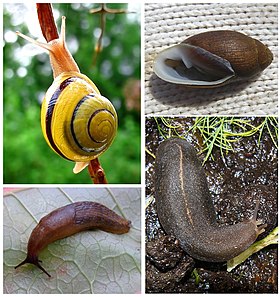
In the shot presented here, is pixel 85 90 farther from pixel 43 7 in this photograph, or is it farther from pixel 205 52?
pixel 205 52

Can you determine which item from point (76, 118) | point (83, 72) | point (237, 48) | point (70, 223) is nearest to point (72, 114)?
point (76, 118)

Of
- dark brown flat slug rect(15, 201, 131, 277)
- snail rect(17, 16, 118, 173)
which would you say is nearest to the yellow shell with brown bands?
snail rect(17, 16, 118, 173)

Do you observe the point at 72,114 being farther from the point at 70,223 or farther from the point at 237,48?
the point at 237,48

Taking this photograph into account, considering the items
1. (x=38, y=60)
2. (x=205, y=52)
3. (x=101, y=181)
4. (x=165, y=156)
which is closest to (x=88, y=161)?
(x=101, y=181)

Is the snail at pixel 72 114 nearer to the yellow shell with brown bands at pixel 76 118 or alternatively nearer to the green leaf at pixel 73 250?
the yellow shell with brown bands at pixel 76 118

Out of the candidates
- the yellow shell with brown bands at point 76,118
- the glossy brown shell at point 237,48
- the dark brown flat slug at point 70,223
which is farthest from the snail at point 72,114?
the glossy brown shell at point 237,48
